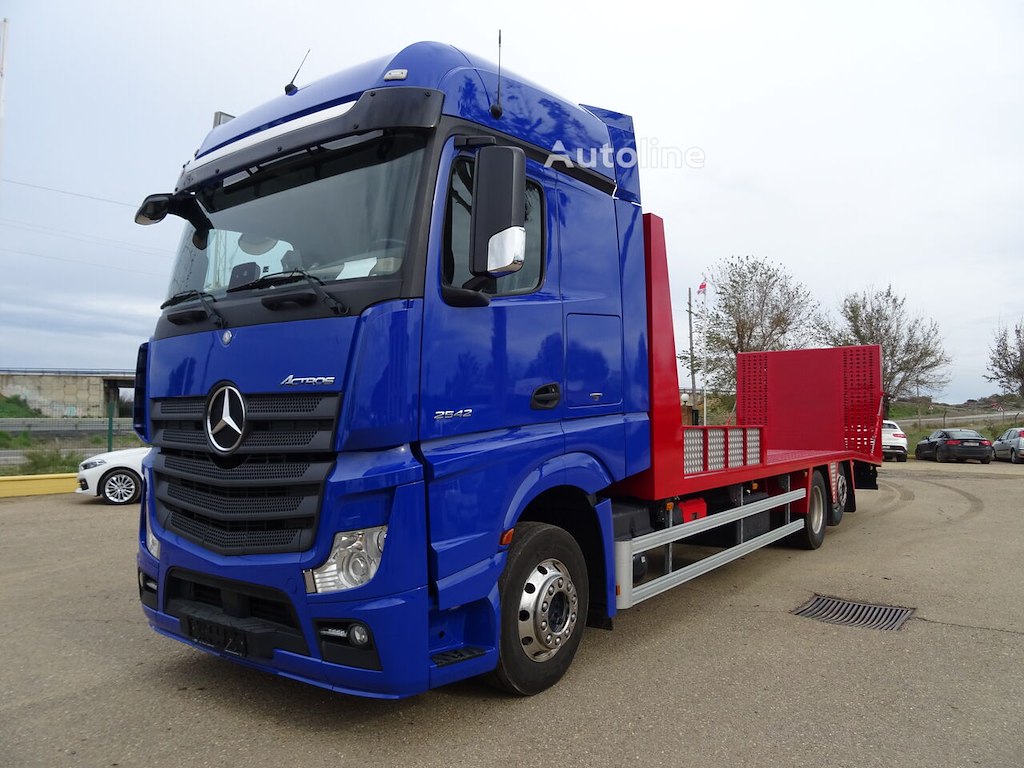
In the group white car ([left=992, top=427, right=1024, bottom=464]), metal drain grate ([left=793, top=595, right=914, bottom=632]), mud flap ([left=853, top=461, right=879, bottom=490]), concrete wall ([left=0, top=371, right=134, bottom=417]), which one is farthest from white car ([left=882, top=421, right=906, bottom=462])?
concrete wall ([left=0, top=371, right=134, bottom=417])

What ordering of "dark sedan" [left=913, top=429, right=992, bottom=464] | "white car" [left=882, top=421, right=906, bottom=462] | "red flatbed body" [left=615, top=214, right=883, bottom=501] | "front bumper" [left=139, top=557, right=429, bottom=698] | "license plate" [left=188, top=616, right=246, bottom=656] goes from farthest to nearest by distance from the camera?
"white car" [left=882, top=421, right=906, bottom=462]
"dark sedan" [left=913, top=429, right=992, bottom=464]
"red flatbed body" [left=615, top=214, right=883, bottom=501]
"license plate" [left=188, top=616, right=246, bottom=656]
"front bumper" [left=139, top=557, right=429, bottom=698]

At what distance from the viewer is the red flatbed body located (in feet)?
15.0

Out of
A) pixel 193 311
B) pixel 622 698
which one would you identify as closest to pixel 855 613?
pixel 622 698

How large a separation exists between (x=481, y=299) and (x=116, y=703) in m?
2.75

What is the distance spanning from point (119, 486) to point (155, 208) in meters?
9.13

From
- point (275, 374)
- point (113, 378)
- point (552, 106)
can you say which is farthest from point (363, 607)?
point (113, 378)

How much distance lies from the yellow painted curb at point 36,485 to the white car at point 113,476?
2044mm

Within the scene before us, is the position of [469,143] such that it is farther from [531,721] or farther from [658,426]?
[531,721]

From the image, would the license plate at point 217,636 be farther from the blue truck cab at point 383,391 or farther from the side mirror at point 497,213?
the side mirror at point 497,213

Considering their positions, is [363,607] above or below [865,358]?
below

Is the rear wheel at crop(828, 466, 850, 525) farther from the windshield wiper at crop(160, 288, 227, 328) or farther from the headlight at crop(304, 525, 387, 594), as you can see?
the windshield wiper at crop(160, 288, 227, 328)

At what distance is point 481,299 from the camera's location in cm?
320

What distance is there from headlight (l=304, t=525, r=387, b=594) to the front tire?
10208 mm

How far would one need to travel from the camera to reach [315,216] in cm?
332
